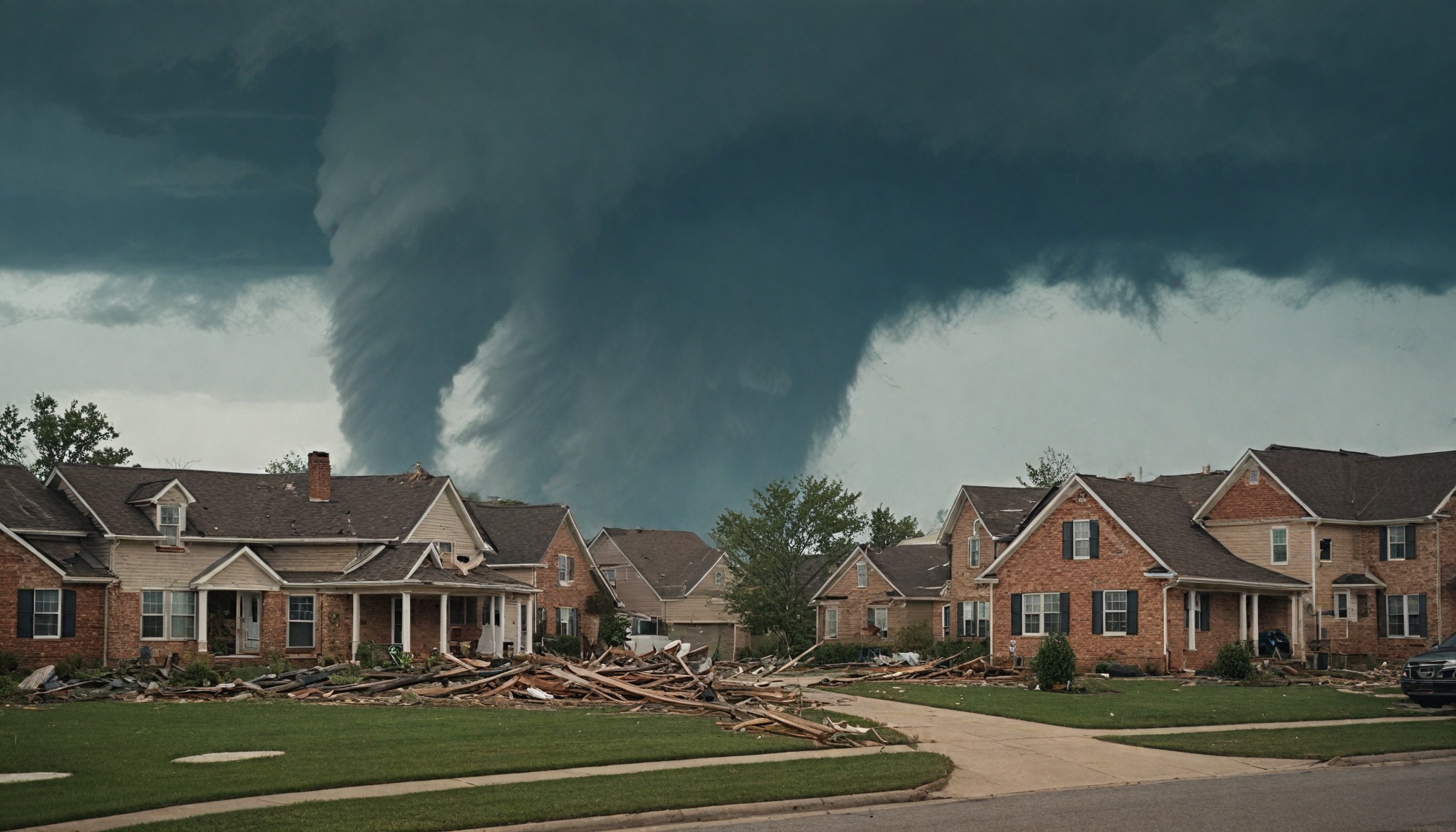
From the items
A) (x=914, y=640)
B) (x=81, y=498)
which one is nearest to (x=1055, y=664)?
(x=914, y=640)

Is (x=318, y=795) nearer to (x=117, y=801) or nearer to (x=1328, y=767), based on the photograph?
(x=117, y=801)

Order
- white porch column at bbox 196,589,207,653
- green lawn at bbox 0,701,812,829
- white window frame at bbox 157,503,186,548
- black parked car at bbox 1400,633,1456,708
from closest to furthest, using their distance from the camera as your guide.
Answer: green lawn at bbox 0,701,812,829 < black parked car at bbox 1400,633,1456,708 < white porch column at bbox 196,589,207,653 < white window frame at bbox 157,503,186,548

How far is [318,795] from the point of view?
1582 centimetres

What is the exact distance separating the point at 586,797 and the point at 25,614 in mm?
34037

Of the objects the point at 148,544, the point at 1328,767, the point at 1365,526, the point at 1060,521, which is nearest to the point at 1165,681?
the point at 1060,521

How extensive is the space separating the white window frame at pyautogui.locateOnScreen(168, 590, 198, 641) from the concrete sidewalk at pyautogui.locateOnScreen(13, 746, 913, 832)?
3376 cm

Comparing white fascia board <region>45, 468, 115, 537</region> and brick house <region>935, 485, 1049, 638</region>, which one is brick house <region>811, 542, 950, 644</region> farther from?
white fascia board <region>45, 468, 115, 537</region>

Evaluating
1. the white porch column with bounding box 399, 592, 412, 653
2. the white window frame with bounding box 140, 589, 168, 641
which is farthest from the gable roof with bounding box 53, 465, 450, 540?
the white porch column with bounding box 399, 592, 412, 653

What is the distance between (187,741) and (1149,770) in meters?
14.9

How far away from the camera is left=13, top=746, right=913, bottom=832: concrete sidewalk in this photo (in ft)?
46.2

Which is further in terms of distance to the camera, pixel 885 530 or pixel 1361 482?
pixel 885 530

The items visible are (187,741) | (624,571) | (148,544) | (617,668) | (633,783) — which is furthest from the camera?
(624,571)

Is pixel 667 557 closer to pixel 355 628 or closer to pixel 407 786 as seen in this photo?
pixel 355 628

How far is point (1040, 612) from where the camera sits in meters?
48.9
